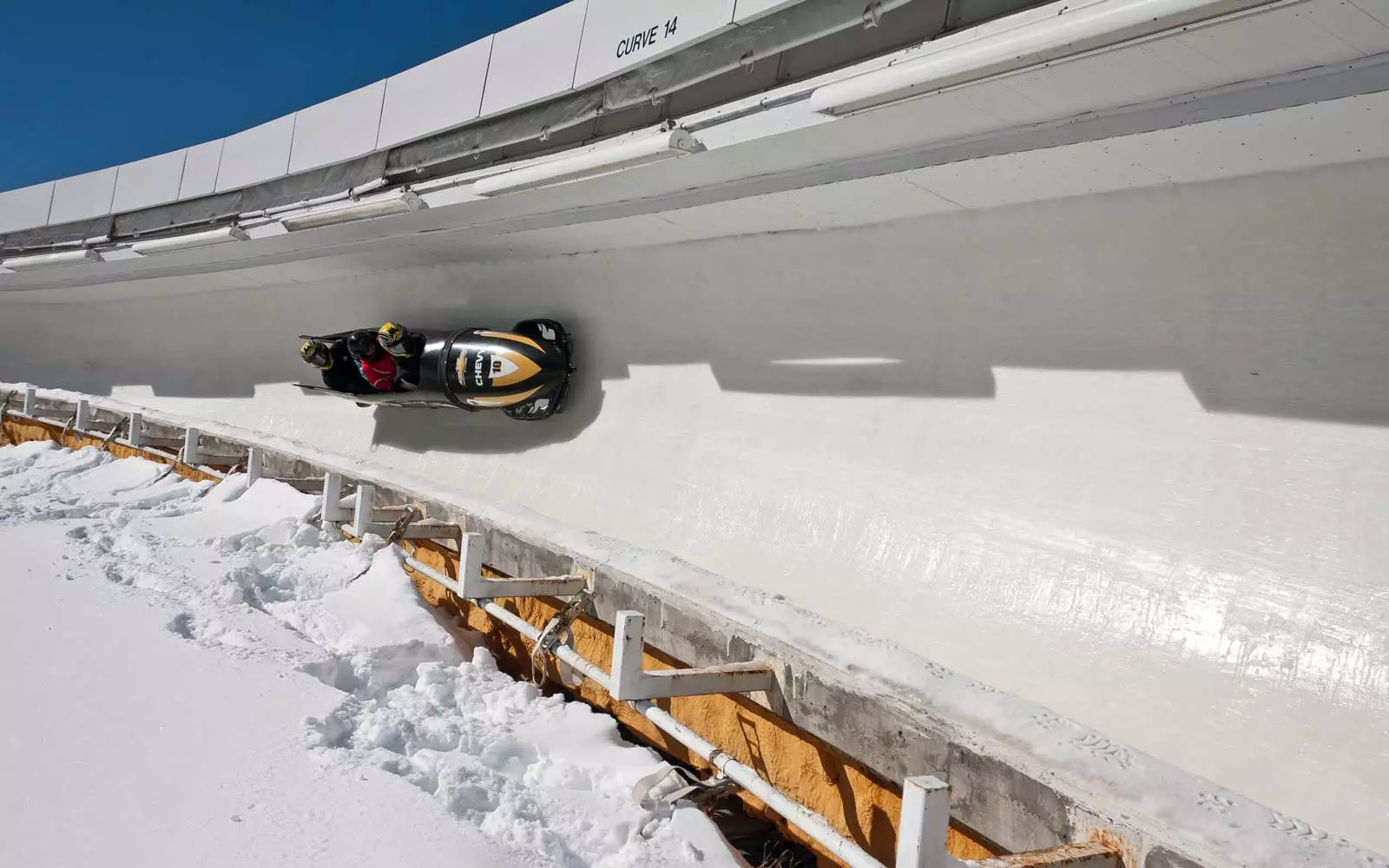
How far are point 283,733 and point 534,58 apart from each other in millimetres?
3797

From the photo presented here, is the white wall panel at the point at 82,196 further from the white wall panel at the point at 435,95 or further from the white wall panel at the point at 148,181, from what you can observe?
the white wall panel at the point at 435,95

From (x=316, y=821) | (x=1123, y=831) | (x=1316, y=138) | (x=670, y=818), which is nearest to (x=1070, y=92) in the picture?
(x=1316, y=138)

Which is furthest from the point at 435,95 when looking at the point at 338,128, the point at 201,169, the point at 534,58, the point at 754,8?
the point at 201,169

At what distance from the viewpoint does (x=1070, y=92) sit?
2.50 metres

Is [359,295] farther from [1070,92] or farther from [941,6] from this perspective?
[1070,92]

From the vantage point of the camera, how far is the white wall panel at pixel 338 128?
19.9 feet

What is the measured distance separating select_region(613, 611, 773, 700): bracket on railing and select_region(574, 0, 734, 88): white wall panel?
2.63m

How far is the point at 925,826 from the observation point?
1506 millimetres

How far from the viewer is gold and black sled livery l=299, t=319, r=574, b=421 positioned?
5.20m

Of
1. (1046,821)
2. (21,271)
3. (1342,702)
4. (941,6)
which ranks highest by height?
(941,6)

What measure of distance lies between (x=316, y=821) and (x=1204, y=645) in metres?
2.54

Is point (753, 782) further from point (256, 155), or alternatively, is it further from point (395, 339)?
point (256, 155)

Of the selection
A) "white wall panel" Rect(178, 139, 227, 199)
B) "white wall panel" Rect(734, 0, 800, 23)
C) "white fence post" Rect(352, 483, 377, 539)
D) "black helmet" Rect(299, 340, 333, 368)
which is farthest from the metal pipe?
"white wall panel" Rect(178, 139, 227, 199)

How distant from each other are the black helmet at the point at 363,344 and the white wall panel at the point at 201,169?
107 inches
